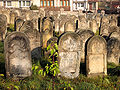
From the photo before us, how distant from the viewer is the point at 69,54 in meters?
8.02

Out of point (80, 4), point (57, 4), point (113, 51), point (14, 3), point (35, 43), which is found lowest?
point (113, 51)

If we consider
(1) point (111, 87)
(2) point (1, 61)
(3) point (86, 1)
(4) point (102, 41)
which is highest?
(3) point (86, 1)

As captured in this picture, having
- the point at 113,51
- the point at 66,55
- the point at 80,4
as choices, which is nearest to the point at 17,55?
the point at 66,55

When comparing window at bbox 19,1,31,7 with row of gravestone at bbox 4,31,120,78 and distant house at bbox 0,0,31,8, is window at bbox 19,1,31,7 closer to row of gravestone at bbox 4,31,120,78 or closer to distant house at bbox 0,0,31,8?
distant house at bbox 0,0,31,8

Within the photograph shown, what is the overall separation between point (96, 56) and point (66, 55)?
1176 millimetres

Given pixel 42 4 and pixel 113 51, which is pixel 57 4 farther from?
pixel 113 51

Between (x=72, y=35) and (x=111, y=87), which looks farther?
(x=72, y=35)

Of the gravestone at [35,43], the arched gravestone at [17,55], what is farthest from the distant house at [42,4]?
the arched gravestone at [17,55]

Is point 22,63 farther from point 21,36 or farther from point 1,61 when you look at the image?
point 1,61

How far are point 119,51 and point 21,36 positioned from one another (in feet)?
17.4

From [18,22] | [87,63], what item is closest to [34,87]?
[87,63]

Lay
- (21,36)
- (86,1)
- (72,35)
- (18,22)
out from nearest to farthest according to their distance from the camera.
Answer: (21,36) → (72,35) → (18,22) → (86,1)

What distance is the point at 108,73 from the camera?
854 cm

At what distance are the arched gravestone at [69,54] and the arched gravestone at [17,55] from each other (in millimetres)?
1261
